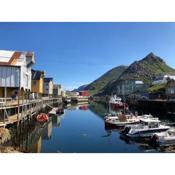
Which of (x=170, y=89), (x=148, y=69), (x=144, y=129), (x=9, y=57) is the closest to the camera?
(x=144, y=129)

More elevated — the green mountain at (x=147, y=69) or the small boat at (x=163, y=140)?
the green mountain at (x=147, y=69)

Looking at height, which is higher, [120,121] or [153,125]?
[153,125]

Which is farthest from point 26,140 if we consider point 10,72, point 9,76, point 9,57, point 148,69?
point 148,69

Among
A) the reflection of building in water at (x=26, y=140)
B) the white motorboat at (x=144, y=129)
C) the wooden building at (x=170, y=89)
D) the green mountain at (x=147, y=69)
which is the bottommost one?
the reflection of building in water at (x=26, y=140)

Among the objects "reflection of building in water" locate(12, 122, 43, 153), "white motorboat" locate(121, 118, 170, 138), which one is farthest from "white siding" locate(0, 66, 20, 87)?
"white motorboat" locate(121, 118, 170, 138)

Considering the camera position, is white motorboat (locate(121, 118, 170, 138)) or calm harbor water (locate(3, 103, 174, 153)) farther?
white motorboat (locate(121, 118, 170, 138))

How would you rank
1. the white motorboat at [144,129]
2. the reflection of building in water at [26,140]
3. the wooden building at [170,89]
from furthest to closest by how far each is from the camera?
1. the wooden building at [170,89]
2. the white motorboat at [144,129]
3. the reflection of building in water at [26,140]

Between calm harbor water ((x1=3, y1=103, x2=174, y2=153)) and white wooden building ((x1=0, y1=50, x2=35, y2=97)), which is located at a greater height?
white wooden building ((x1=0, y1=50, x2=35, y2=97))

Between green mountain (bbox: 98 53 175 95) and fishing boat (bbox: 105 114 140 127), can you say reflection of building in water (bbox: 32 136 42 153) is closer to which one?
fishing boat (bbox: 105 114 140 127)

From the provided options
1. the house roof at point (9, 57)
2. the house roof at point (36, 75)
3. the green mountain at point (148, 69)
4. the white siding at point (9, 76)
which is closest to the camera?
the white siding at point (9, 76)

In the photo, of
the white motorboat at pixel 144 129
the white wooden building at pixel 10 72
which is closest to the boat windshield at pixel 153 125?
the white motorboat at pixel 144 129

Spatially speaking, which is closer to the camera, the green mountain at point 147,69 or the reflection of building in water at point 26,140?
the reflection of building in water at point 26,140

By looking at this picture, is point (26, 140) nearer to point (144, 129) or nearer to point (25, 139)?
point (25, 139)

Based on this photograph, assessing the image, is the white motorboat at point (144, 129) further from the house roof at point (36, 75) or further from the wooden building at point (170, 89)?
the wooden building at point (170, 89)
